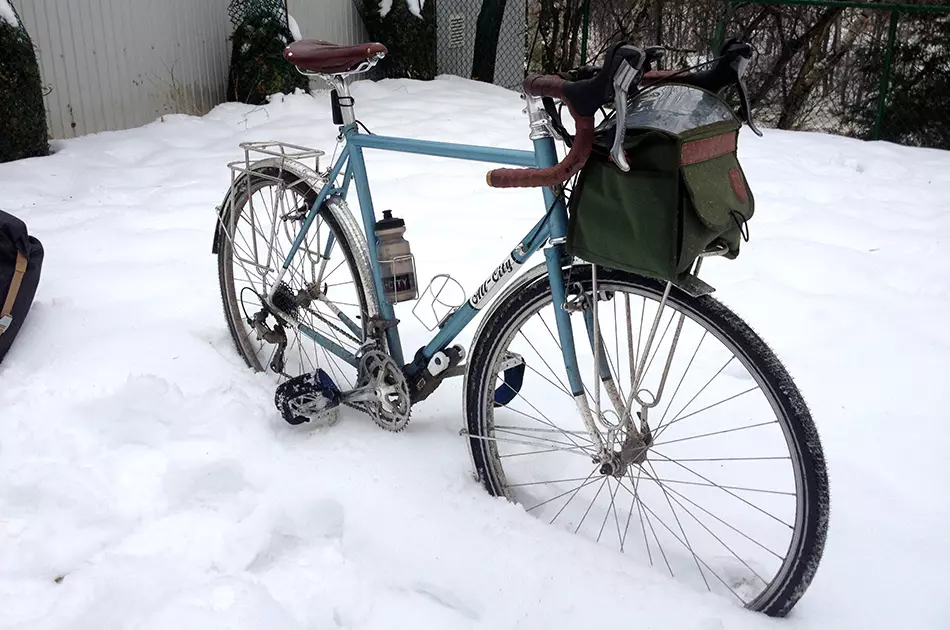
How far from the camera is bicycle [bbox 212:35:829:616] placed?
1.59 m

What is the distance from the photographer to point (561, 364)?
9.12 feet

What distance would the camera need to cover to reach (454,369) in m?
2.16

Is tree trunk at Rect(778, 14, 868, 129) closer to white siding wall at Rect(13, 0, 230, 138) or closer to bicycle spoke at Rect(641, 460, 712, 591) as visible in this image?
white siding wall at Rect(13, 0, 230, 138)

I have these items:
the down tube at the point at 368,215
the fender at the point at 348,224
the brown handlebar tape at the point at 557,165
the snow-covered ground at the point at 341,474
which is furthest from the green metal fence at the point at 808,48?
the brown handlebar tape at the point at 557,165

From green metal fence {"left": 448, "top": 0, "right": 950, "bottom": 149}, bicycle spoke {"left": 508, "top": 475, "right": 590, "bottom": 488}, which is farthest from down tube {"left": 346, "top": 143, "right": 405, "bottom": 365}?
green metal fence {"left": 448, "top": 0, "right": 950, "bottom": 149}

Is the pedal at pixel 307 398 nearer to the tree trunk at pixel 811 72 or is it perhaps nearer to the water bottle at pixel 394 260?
the water bottle at pixel 394 260

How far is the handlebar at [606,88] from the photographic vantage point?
141cm

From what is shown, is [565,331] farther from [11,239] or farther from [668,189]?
[11,239]

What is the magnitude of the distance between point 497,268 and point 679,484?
82 centimetres

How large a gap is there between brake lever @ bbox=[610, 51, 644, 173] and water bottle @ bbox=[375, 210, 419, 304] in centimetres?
83

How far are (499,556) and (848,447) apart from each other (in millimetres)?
1152

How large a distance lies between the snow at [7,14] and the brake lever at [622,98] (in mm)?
4413

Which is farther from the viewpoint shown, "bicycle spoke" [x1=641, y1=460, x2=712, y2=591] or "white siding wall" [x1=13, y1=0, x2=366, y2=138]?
"white siding wall" [x1=13, y1=0, x2=366, y2=138]

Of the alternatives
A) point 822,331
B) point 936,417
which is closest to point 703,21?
point 822,331
